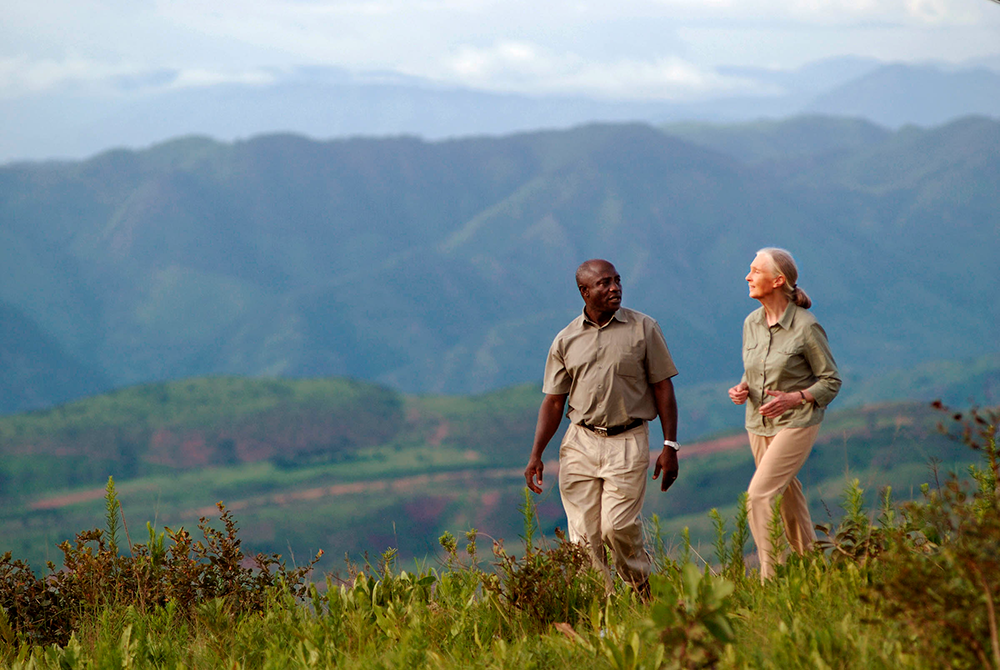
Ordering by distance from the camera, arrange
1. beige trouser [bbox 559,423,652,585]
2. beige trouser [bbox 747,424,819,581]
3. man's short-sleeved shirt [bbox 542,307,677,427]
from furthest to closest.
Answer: beige trouser [bbox 747,424,819,581], man's short-sleeved shirt [bbox 542,307,677,427], beige trouser [bbox 559,423,652,585]

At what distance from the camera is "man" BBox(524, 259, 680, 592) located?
578 centimetres

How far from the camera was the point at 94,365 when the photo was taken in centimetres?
17475

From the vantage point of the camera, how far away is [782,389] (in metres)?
6.26

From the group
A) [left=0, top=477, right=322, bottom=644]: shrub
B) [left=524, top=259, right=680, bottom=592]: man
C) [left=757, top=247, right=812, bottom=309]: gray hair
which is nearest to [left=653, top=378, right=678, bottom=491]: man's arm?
[left=524, top=259, right=680, bottom=592]: man

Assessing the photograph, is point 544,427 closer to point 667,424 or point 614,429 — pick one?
point 614,429

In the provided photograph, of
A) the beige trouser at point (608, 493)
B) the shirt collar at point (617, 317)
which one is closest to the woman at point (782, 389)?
the beige trouser at point (608, 493)

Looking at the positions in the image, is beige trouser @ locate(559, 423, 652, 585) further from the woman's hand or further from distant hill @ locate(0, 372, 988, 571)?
distant hill @ locate(0, 372, 988, 571)

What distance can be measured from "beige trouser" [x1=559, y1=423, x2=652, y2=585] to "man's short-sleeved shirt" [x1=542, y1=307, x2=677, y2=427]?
5.2 inches

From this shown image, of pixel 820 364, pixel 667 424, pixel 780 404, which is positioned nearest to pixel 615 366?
pixel 667 424

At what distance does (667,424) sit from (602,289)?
0.88 meters

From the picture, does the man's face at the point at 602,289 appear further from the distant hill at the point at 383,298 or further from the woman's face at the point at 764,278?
the distant hill at the point at 383,298

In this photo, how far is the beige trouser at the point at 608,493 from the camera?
5.73 metres

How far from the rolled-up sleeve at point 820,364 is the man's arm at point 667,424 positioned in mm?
869

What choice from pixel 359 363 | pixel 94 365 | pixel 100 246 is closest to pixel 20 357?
pixel 94 365
